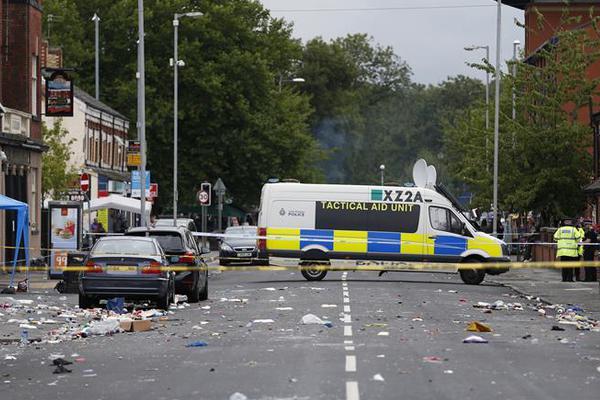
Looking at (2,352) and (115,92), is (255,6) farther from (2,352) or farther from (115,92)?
(2,352)

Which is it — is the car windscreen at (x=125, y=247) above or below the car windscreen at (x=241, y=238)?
below

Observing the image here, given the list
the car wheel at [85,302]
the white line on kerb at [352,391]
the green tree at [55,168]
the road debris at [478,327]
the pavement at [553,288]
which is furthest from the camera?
the green tree at [55,168]

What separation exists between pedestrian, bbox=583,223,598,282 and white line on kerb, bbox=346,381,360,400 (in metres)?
26.7

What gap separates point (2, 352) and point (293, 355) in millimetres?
4065

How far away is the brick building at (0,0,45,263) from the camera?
154 ft

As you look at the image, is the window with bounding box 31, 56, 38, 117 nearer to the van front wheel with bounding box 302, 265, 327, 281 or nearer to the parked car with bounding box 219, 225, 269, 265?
the parked car with bounding box 219, 225, 269, 265

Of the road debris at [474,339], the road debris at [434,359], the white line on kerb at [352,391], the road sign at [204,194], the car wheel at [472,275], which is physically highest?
the road sign at [204,194]

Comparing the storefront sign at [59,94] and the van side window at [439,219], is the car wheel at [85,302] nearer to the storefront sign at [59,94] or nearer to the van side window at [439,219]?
the van side window at [439,219]

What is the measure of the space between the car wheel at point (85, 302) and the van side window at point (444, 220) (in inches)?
624

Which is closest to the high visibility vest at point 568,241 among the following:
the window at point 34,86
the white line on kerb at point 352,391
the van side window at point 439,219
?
the van side window at point 439,219

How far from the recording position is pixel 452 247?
1617 inches

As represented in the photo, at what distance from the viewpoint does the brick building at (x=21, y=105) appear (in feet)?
154

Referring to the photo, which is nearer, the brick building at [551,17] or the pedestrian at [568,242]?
the pedestrian at [568,242]

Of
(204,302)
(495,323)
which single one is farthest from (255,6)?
(495,323)
